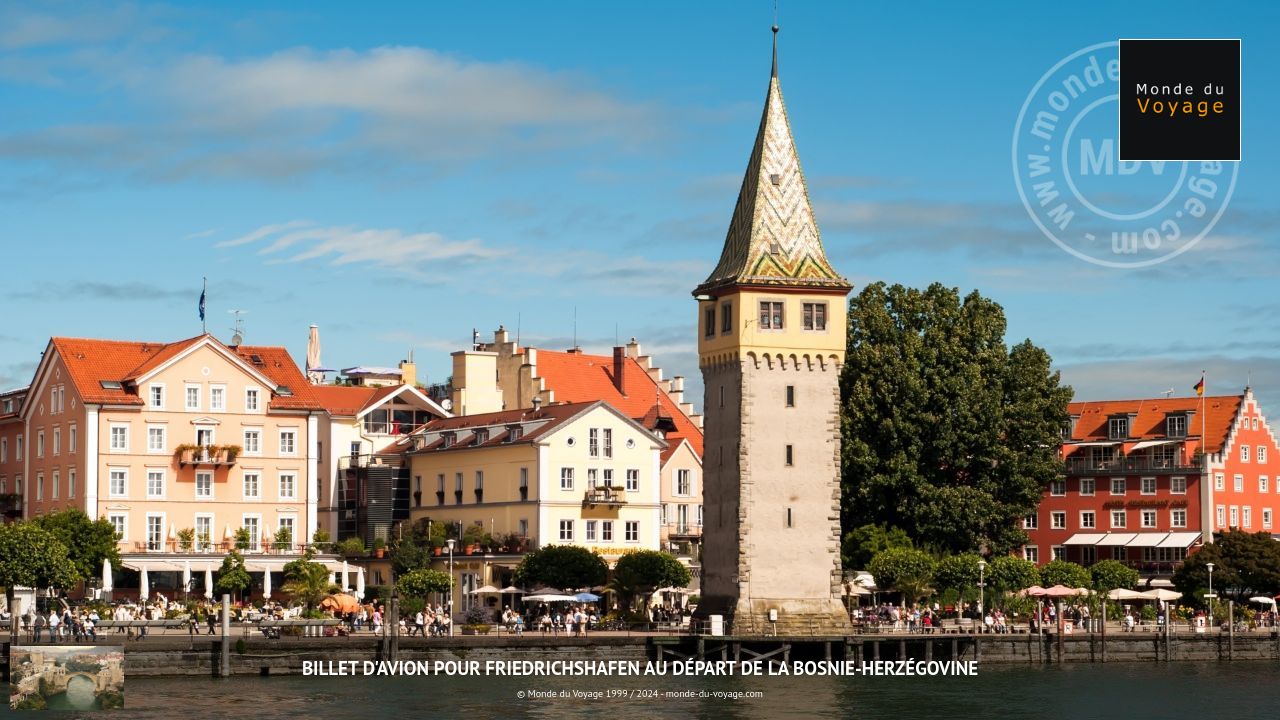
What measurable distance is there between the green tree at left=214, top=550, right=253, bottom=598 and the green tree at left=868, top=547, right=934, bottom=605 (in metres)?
24.9

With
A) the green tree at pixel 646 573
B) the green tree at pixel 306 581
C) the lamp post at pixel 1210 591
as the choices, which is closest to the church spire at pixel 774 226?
the green tree at pixel 646 573

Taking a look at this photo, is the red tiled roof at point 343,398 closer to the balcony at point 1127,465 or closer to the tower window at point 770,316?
the tower window at point 770,316

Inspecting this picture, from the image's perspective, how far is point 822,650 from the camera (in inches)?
2901

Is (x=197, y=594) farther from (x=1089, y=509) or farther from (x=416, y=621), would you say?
(x=1089, y=509)

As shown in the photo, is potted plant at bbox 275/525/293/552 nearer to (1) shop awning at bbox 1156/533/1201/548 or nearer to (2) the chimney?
(2) the chimney

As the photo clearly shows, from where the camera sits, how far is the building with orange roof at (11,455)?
93.0 m

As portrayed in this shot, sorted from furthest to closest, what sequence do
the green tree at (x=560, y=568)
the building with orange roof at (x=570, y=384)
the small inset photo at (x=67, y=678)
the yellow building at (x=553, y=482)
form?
the building with orange roof at (x=570, y=384), the yellow building at (x=553, y=482), the green tree at (x=560, y=568), the small inset photo at (x=67, y=678)

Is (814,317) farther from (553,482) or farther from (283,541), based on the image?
(283,541)

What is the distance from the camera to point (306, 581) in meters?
83.8

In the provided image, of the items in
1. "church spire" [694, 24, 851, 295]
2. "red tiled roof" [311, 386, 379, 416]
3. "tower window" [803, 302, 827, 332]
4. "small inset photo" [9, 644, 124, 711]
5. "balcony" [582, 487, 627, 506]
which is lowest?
"small inset photo" [9, 644, 124, 711]

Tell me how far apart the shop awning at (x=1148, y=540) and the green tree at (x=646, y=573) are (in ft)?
108

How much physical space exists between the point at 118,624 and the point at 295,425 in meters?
24.2

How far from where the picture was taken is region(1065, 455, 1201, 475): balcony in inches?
4304

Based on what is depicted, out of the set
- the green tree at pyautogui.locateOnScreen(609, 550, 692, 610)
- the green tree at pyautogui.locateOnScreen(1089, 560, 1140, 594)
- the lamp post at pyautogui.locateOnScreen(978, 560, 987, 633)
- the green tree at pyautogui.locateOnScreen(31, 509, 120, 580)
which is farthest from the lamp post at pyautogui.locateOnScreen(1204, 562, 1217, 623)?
the green tree at pyautogui.locateOnScreen(31, 509, 120, 580)
